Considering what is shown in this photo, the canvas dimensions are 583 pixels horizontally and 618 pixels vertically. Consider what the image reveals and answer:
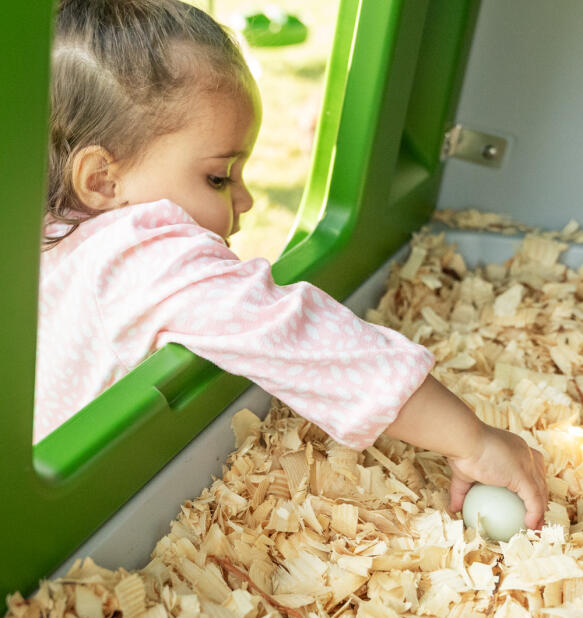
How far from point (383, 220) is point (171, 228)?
0.67 metres

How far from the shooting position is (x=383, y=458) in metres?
1.14

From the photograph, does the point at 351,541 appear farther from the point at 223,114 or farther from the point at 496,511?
the point at 223,114

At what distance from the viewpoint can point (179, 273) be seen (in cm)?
92

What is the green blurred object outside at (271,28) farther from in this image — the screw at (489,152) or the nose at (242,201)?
the nose at (242,201)

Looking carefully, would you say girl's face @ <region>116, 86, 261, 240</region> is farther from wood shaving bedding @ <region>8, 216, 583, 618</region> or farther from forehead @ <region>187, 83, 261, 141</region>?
wood shaving bedding @ <region>8, 216, 583, 618</region>

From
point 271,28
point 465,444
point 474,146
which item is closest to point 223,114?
point 465,444

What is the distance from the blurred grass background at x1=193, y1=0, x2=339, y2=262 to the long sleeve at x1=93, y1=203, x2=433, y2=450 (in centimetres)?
120

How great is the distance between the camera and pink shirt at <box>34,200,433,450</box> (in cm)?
91

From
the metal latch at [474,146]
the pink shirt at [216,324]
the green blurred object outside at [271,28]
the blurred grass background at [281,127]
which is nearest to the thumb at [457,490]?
the pink shirt at [216,324]

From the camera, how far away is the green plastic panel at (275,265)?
64 cm

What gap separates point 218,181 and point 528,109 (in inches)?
34.1

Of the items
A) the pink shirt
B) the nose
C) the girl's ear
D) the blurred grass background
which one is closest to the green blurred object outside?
the blurred grass background

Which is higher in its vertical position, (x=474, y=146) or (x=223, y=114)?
(x=223, y=114)

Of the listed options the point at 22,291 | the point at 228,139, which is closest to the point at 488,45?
the point at 228,139
